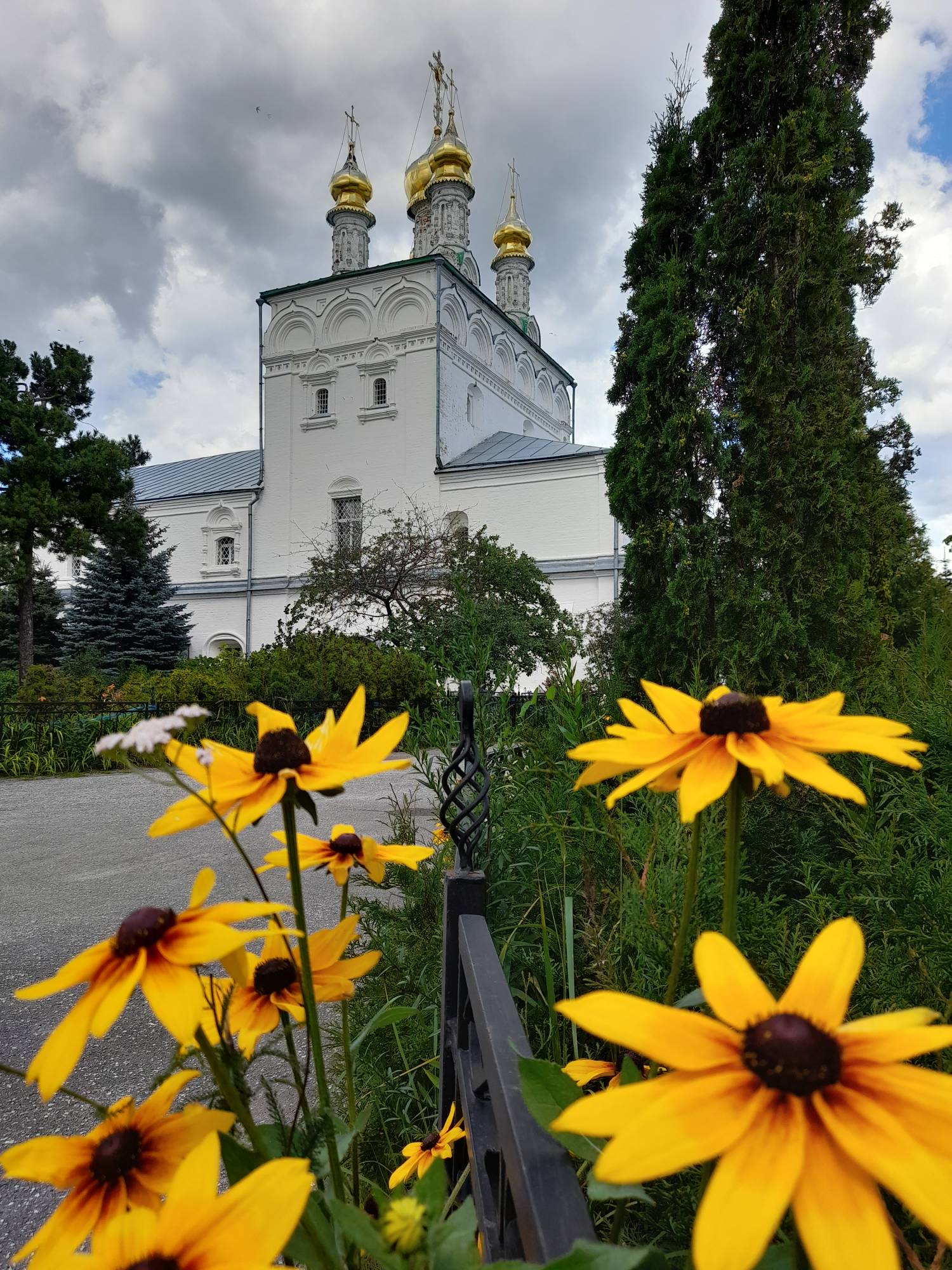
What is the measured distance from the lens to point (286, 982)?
60cm

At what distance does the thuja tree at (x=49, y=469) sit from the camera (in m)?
17.0

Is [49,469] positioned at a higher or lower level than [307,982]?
higher

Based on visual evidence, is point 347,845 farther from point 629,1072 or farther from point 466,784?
point 466,784

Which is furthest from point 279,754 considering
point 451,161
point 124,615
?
point 451,161

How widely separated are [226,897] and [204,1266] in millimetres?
3789

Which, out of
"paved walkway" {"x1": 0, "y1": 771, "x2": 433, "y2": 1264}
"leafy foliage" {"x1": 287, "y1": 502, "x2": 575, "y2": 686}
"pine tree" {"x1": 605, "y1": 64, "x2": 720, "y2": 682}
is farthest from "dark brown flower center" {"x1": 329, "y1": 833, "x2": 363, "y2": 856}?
"leafy foliage" {"x1": 287, "y1": 502, "x2": 575, "y2": 686}

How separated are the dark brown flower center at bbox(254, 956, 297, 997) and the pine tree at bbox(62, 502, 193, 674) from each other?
21144mm

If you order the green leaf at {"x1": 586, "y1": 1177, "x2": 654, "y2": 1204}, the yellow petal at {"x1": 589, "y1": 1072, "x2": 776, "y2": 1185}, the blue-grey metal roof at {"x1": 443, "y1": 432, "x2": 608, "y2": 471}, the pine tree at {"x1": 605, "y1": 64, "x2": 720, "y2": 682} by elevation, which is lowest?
the green leaf at {"x1": 586, "y1": 1177, "x2": 654, "y2": 1204}

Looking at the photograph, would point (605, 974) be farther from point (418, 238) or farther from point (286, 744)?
point (418, 238)

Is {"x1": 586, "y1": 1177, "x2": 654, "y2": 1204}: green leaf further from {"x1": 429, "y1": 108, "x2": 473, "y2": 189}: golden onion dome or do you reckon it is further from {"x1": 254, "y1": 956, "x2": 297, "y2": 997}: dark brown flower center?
{"x1": 429, "y1": 108, "x2": 473, "y2": 189}: golden onion dome

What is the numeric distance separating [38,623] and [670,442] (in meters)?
25.5

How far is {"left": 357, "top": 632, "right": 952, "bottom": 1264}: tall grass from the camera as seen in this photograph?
1.13 meters

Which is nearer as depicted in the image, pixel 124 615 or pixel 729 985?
pixel 729 985

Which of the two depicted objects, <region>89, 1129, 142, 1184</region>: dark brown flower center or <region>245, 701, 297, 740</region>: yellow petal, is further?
<region>245, 701, 297, 740</region>: yellow petal
